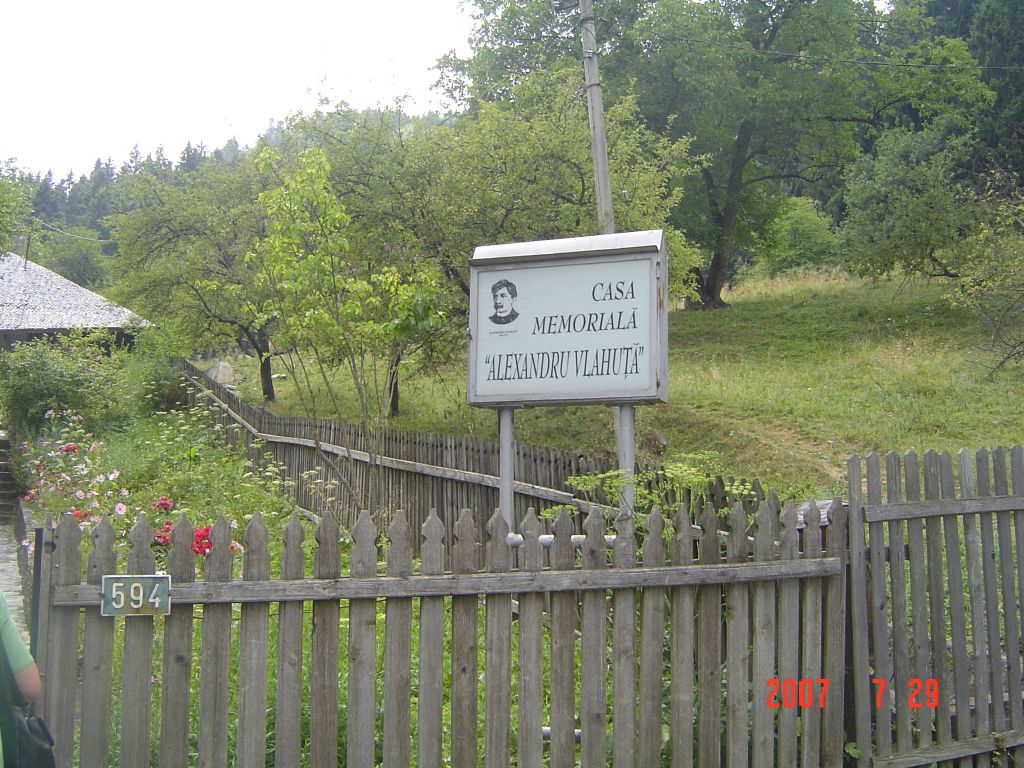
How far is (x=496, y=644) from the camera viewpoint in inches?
162

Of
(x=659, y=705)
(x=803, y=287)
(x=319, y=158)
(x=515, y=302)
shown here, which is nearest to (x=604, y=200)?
(x=319, y=158)

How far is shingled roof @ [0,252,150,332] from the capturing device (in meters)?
33.8

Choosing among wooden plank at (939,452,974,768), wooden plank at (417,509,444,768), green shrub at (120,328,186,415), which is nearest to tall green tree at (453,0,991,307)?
green shrub at (120,328,186,415)

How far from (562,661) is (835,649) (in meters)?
1.44

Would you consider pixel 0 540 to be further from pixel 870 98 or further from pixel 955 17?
pixel 955 17

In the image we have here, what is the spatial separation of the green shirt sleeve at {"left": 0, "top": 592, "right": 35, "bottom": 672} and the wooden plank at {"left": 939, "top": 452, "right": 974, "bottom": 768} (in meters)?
4.21

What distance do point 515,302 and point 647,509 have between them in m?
1.68

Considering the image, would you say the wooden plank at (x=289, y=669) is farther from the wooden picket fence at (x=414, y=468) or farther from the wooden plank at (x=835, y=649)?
the wooden picket fence at (x=414, y=468)

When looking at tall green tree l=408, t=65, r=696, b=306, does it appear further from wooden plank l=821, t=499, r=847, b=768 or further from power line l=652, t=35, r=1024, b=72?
wooden plank l=821, t=499, r=847, b=768

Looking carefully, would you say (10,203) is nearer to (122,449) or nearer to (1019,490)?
(122,449)

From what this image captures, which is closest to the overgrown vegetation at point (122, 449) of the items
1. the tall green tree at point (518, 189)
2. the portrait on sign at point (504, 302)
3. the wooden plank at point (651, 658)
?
the portrait on sign at point (504, 302)

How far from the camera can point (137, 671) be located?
3.71 metres

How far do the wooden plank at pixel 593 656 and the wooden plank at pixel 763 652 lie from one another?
2.66 ft
